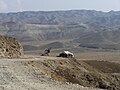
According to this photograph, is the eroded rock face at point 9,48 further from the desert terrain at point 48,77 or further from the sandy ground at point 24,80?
the sandy ground at point 24,80

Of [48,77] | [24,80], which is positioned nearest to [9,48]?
[48,77]

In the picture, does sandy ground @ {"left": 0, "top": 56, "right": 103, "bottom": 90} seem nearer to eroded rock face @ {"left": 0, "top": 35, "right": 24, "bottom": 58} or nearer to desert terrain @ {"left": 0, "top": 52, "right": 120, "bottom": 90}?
desert terrain @ {"left": 0, "top": 52, "right": 120, "bottom": 90}

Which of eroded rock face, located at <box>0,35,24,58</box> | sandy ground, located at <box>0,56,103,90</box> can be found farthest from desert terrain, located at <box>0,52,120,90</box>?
eroded rock face, located at <box>0,35,24,58</box>

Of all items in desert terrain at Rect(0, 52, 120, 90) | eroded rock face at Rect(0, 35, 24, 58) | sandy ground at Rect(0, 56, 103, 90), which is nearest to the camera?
sandy ground at Rect(0, 56, 103, 90)

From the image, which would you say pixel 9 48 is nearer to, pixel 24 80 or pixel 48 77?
pixel 48 77

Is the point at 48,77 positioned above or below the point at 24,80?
below

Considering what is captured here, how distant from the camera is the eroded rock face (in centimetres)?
3174

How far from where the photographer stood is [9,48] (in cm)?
3306

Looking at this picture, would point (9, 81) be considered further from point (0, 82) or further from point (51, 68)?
point (51, 68)

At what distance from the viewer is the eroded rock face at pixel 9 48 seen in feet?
104

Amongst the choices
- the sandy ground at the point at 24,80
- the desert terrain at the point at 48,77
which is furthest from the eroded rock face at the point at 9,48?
the sandy ground at the point at 24,80

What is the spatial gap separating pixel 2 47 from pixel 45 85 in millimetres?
13305

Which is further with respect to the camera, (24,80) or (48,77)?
(48,77)

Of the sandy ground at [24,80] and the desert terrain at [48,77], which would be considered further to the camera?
the desert terrain at [48,77]
